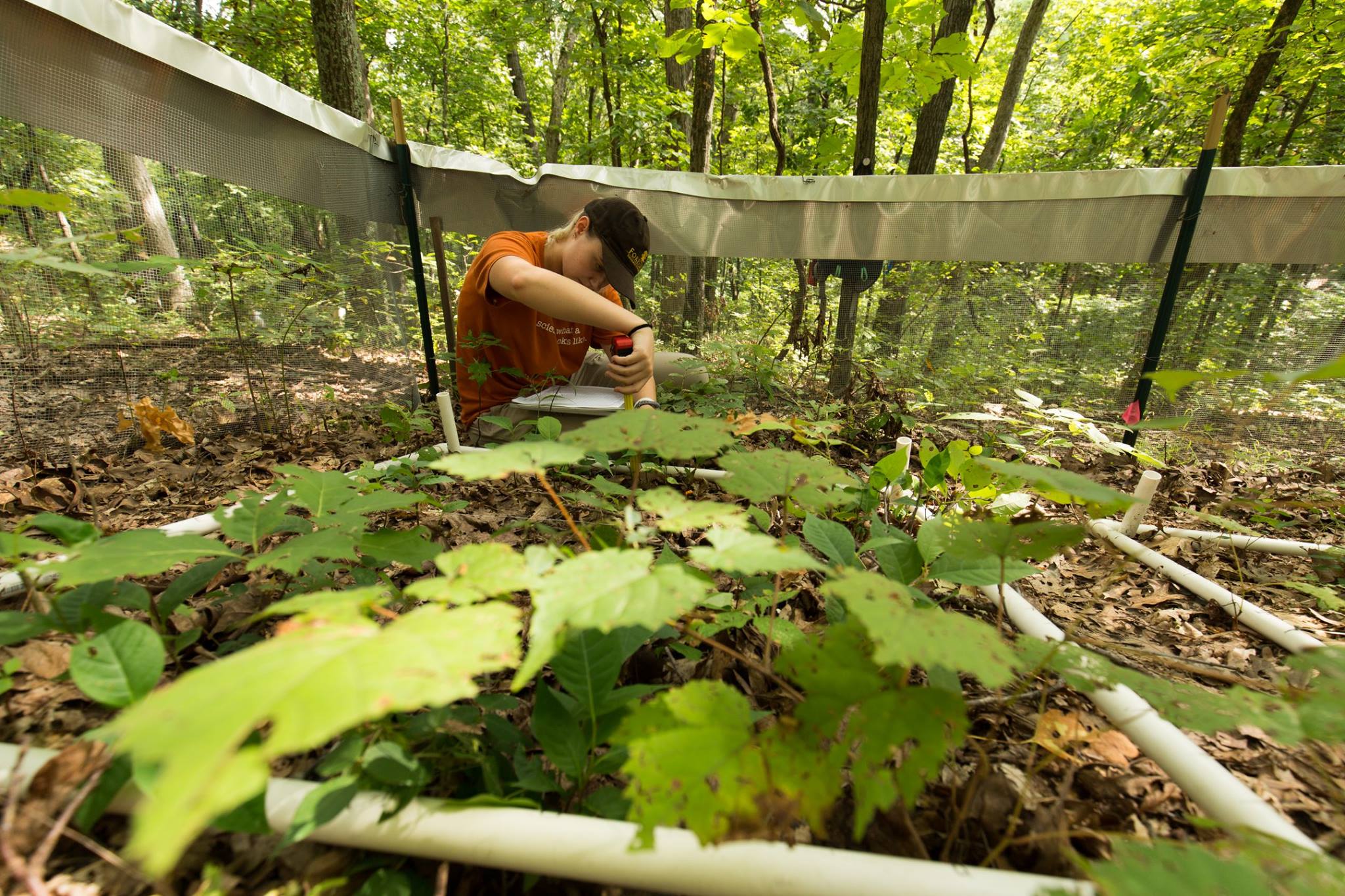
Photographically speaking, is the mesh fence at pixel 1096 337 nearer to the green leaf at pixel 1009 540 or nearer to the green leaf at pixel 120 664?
the green leaf at pixel 1009 540

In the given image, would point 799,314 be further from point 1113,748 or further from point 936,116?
point 1113,748

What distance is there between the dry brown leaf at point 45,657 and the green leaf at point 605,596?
1003mm

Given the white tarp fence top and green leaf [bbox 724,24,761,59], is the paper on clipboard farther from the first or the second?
green leaf [bbox 724,24,761,59]

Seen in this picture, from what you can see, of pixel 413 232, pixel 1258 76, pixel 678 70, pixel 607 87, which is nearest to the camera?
pixel 413 232

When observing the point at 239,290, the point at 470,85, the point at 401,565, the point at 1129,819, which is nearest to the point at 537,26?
the point at 470,85

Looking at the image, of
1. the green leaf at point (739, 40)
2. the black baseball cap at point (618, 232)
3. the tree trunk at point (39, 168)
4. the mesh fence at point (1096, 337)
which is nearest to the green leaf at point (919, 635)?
the black baseball cap at point (618, 232)

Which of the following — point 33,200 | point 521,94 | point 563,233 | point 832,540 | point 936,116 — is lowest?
point 832,540

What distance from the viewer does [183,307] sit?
9.02 ft

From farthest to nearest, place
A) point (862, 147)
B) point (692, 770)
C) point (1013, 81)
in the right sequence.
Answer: point (1013, 81) < point (862, 147) < point (692, 770)

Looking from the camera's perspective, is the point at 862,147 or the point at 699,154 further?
the point at 699,154

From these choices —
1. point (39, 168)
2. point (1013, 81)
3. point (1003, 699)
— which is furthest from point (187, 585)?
point (1013, 81)

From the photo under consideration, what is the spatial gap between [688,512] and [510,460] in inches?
11.5

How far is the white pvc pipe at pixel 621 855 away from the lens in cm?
62

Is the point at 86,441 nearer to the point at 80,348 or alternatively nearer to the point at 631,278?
the point at 80,348
